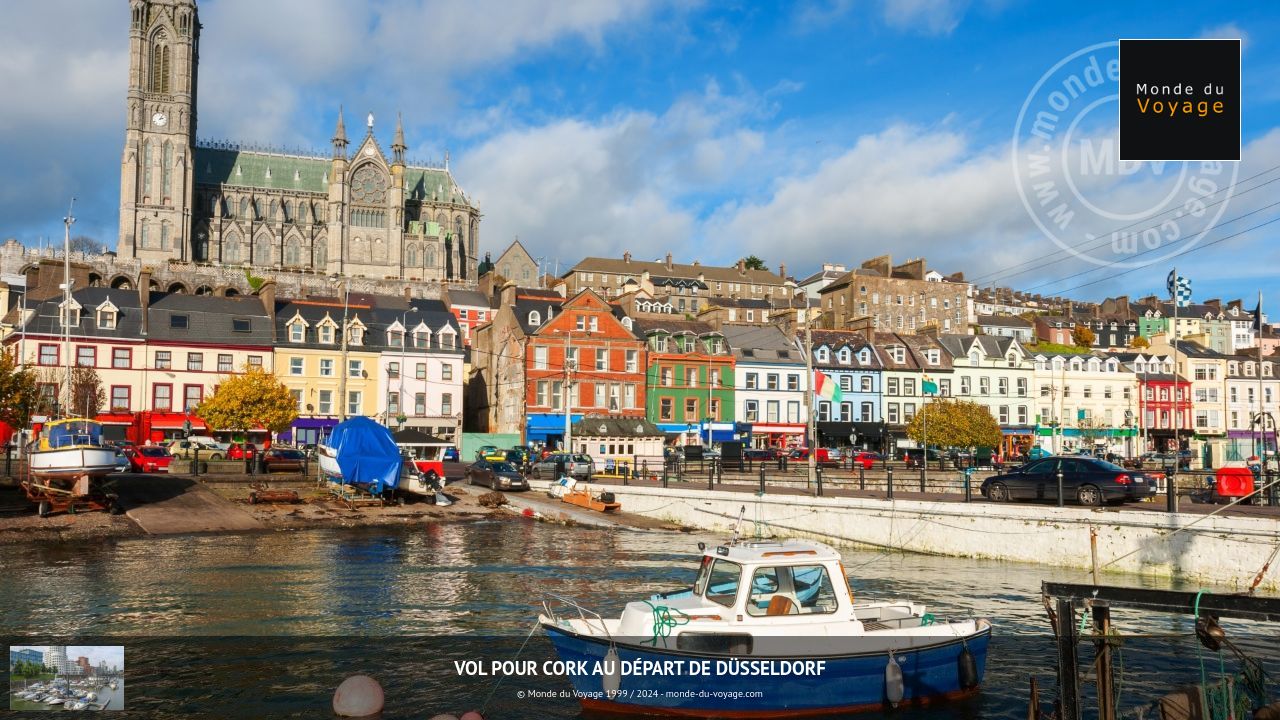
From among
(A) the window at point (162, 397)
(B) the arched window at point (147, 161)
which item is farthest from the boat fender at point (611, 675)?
(B) the arched window at point (147, 161)

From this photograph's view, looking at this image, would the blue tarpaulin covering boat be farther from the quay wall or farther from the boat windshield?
the quay wall

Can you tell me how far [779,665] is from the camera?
14625 mm

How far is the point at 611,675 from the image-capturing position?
14594mm

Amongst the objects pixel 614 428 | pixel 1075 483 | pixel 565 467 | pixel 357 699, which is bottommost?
pixel 357 699

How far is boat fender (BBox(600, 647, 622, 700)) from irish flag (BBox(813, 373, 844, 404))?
47703mm

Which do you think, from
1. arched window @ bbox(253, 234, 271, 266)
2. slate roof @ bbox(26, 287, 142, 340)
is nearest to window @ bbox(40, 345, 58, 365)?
slate roof @ bbox(26, 287, 142, 340)

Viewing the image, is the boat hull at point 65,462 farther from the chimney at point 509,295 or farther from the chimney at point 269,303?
the chimney at point 509,295

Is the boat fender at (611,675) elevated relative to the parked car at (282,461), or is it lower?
lower

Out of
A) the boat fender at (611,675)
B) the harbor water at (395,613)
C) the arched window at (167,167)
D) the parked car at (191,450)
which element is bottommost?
the harbor water at (395,613)

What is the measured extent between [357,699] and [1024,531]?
860 inches

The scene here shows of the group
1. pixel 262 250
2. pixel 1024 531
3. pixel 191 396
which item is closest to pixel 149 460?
pixel 191 396

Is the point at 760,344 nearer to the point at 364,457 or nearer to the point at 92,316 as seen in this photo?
the point at 364,457

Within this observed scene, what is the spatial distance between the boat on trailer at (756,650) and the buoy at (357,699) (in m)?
2.84

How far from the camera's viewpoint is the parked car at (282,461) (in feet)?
169
